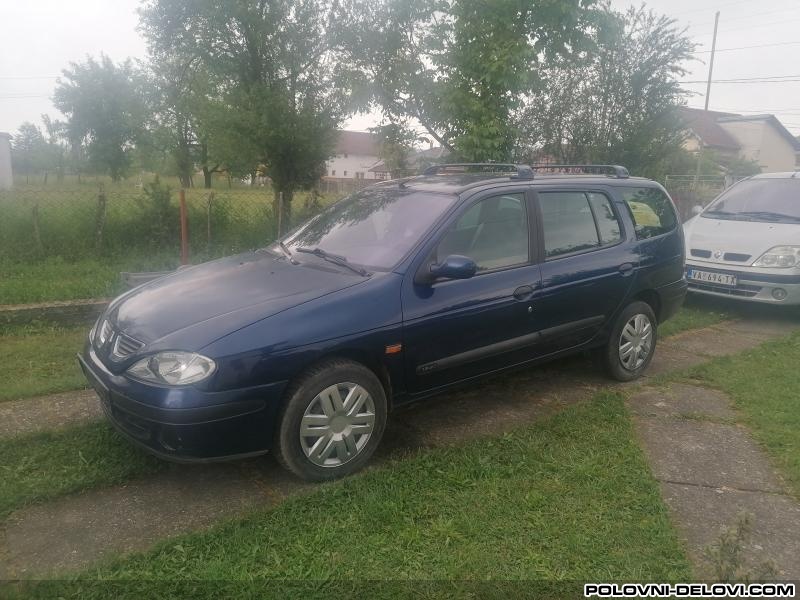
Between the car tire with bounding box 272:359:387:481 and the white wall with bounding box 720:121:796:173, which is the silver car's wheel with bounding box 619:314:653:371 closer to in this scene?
the car tire with bounding box 272:359:387:481

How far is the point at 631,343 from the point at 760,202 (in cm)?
426

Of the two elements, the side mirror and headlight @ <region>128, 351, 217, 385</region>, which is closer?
headlight @ <region>128, 351, 217, 385</region>

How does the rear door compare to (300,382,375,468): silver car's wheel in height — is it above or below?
above

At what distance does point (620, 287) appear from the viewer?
Answer: 4.70 metres

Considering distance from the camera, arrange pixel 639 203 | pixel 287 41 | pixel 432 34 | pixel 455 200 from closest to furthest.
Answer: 1. pixel 455 200
2. pixel 639 203
3. pixel 432 34
4. pixel 287 41

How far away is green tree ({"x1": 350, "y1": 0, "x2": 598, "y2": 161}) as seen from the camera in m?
8.81

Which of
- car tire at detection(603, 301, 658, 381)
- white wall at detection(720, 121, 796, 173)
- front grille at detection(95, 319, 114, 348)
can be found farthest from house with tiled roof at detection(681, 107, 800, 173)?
front grille at detection(95, 319, 114, 348)

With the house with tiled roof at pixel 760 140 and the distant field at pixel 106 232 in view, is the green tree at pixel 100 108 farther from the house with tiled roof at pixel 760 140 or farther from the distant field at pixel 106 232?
the house with tiled roof at pixel 760 140

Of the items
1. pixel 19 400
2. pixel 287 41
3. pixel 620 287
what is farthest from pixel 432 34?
pixel 19 400

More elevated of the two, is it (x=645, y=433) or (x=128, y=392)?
(x=128, y=392)

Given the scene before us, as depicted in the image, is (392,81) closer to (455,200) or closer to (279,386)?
(455,200)

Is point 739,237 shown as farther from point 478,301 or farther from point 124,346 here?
point 124,346

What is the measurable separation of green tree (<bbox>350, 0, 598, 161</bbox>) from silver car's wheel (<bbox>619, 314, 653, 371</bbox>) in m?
4.98

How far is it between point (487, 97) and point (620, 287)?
5.39 m
